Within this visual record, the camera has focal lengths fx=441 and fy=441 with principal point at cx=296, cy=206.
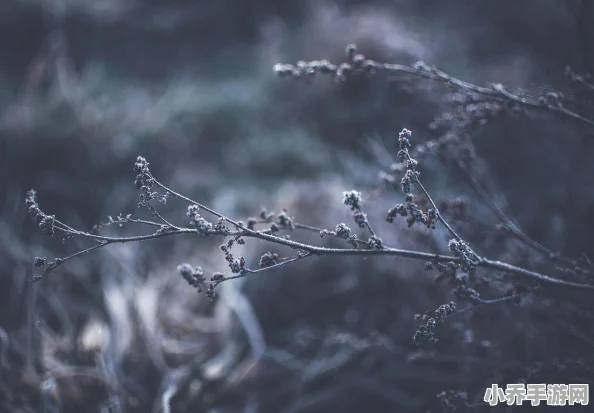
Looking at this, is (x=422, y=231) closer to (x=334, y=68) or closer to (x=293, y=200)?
(x=334, y=68)

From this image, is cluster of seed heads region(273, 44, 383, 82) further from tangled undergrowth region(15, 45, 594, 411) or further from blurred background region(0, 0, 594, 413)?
blurred background region(0, 0, 594, 413)

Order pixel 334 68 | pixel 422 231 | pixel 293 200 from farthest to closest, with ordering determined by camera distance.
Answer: pixel 293 200 < pixel 422 231 < pixel 334 68

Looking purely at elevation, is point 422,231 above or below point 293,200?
below

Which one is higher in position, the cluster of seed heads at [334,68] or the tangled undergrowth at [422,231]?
the cluster of seed heads at [334,68]

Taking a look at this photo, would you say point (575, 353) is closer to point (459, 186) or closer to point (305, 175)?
point (459, 186)

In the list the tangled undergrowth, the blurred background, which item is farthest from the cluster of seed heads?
the blurred background

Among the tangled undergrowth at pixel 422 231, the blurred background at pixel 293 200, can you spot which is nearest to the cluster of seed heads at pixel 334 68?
the tangled undergrowth at pixel 422 231

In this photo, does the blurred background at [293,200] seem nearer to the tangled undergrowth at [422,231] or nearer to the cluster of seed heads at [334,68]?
the tangled undergrowth at [422,231]

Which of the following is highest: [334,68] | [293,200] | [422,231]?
[293,200]

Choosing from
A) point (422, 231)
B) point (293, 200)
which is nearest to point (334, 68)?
point (422, 231)
